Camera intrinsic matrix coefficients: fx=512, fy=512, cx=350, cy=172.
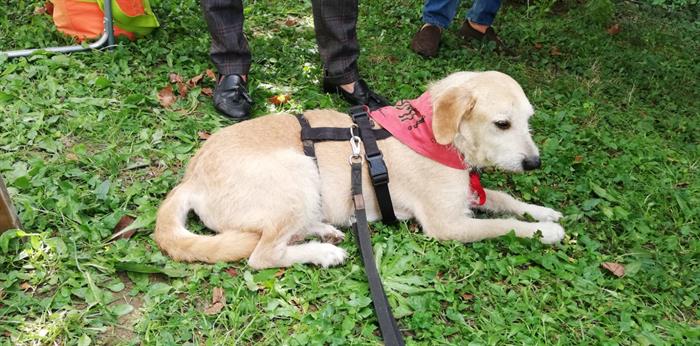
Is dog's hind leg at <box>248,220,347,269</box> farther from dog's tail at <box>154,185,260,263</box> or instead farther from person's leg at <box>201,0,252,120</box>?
person's leg at <box>201,0,252,120</box>

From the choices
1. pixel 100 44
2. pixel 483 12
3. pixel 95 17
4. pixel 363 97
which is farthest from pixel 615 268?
pixel 95 17

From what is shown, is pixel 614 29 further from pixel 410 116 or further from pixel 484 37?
pixel 410 116

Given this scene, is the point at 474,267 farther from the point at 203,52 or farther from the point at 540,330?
the point at 203,52

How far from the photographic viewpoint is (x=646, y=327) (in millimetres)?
2854

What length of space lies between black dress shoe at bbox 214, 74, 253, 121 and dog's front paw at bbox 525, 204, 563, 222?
2.49 metres

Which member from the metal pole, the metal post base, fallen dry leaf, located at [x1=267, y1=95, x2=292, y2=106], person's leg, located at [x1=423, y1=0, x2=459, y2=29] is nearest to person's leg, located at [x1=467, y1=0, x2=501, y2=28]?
person's leg, located at [x1=423, y1=0, x2=459, y2=29]

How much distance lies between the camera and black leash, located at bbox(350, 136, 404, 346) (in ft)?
8.49

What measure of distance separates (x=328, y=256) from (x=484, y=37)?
4.00 metres

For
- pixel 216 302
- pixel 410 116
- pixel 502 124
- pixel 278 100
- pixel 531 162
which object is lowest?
pixel 216 302

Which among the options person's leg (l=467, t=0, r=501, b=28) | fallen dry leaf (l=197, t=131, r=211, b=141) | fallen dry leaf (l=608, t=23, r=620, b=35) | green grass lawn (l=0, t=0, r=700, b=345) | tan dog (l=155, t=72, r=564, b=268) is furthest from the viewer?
fallen dry leaf (l=608, t=23, r=620, b=35)

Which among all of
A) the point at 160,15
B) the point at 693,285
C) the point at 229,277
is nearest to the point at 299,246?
the point at 229,277

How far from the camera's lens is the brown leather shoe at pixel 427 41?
576 cm

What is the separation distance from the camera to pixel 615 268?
3.25 metres

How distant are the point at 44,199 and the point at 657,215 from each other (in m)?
4.27
